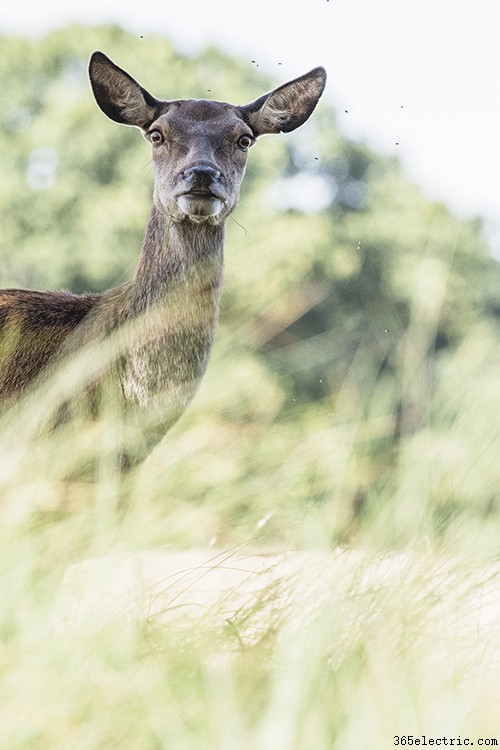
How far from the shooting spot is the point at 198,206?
A: 4.14 metres

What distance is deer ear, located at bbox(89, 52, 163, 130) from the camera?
472 centimetres

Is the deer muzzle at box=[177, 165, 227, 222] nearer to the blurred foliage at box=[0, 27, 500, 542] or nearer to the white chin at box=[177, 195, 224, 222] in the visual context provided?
the white chin at box=[177, 195, 224, 222]

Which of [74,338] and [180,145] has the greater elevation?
[180,145]

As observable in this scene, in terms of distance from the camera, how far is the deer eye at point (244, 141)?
4.64 meters

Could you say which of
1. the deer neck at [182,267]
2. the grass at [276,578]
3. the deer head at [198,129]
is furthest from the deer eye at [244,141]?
the grass at [276,578]

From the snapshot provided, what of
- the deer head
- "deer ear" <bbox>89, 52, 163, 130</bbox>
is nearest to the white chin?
the deer head

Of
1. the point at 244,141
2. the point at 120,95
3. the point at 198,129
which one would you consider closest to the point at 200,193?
the point at 198,129

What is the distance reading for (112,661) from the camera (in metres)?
2.15

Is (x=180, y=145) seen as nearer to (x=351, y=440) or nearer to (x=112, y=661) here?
(x=351, y=440)

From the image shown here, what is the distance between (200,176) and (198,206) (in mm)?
120

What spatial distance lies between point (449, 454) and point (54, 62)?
1902 centimetres

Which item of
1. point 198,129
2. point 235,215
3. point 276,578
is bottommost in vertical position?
point 276,578

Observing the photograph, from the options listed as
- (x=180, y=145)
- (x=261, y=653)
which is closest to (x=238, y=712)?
(x=261, y=653)

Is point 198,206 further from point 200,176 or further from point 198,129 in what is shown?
point 198,129
